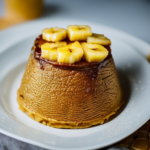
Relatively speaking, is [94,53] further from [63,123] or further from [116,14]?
[116,14]

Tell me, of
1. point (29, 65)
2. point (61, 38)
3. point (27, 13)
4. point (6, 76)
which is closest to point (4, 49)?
point (6, 76)

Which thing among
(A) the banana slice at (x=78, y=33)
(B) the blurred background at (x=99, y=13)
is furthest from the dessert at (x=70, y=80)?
(B) the blurred background at (x=99, y=13)

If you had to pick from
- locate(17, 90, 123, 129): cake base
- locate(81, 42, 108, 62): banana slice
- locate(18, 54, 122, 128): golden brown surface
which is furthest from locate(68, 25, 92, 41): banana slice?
locate(17, 90, 123, 129): cake base

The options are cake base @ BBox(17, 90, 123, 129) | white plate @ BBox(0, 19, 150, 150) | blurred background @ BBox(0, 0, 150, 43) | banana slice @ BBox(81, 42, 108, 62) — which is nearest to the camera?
white plate @ BBox(0, 19, 150, 150)

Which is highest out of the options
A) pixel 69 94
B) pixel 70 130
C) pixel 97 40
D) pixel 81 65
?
pixel 97 40

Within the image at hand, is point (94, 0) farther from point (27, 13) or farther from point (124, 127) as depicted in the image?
point (124, 127)

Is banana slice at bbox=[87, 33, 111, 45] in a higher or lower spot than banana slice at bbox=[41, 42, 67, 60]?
higher

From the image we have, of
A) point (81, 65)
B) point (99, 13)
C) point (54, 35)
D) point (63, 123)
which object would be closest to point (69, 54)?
point (81, 65)

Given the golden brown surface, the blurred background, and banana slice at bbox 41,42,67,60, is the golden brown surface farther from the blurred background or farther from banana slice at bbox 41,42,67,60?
the blurred background
